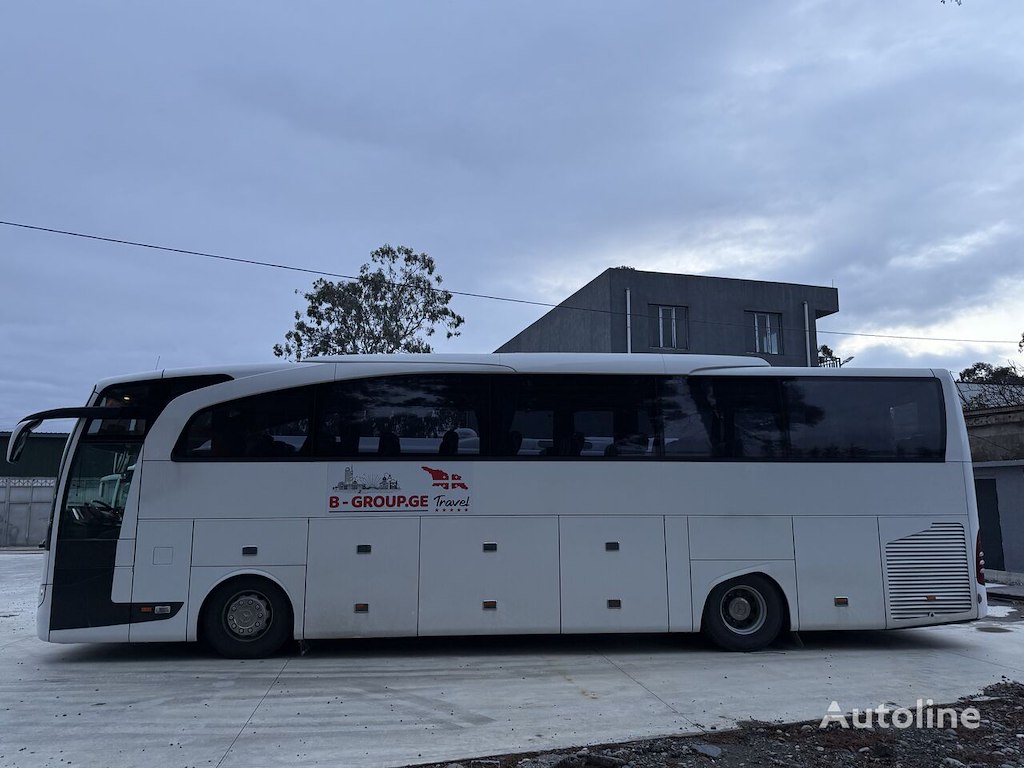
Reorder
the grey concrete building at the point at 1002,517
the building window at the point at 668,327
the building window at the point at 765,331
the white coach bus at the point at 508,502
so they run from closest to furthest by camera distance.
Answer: the white coach bus at the point at 508,502 → the grey concrete building at the point at 1002,517 → the building window at the point at 668,327 → the building window at the point at 765,331

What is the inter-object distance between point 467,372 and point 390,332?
19.3m

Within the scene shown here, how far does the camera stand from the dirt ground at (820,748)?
16.1 ft

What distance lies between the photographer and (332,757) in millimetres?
5078

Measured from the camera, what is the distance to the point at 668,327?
25281 millimetres

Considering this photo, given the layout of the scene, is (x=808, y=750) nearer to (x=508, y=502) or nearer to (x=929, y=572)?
(x=508, y=502)

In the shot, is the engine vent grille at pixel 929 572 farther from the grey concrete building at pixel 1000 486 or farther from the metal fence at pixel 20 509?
the metal fence at pixel 20 509

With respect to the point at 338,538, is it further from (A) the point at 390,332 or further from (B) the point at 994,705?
(A) the point at 390,332

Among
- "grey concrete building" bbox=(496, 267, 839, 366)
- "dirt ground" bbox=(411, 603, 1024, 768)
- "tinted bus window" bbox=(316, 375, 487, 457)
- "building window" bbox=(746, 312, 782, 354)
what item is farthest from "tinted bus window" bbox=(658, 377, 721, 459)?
"building window" bbox=(746, 312, 782, 354)

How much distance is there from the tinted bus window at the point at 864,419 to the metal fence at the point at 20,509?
2996 cm

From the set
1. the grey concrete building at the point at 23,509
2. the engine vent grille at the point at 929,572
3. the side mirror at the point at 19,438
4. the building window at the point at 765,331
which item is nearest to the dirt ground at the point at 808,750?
the engine vent grille at the point at 929,572

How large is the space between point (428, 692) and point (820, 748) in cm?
347

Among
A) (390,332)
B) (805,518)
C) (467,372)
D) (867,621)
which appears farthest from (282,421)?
(390,332)

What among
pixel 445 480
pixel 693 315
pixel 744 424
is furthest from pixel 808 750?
pixel 693 315
